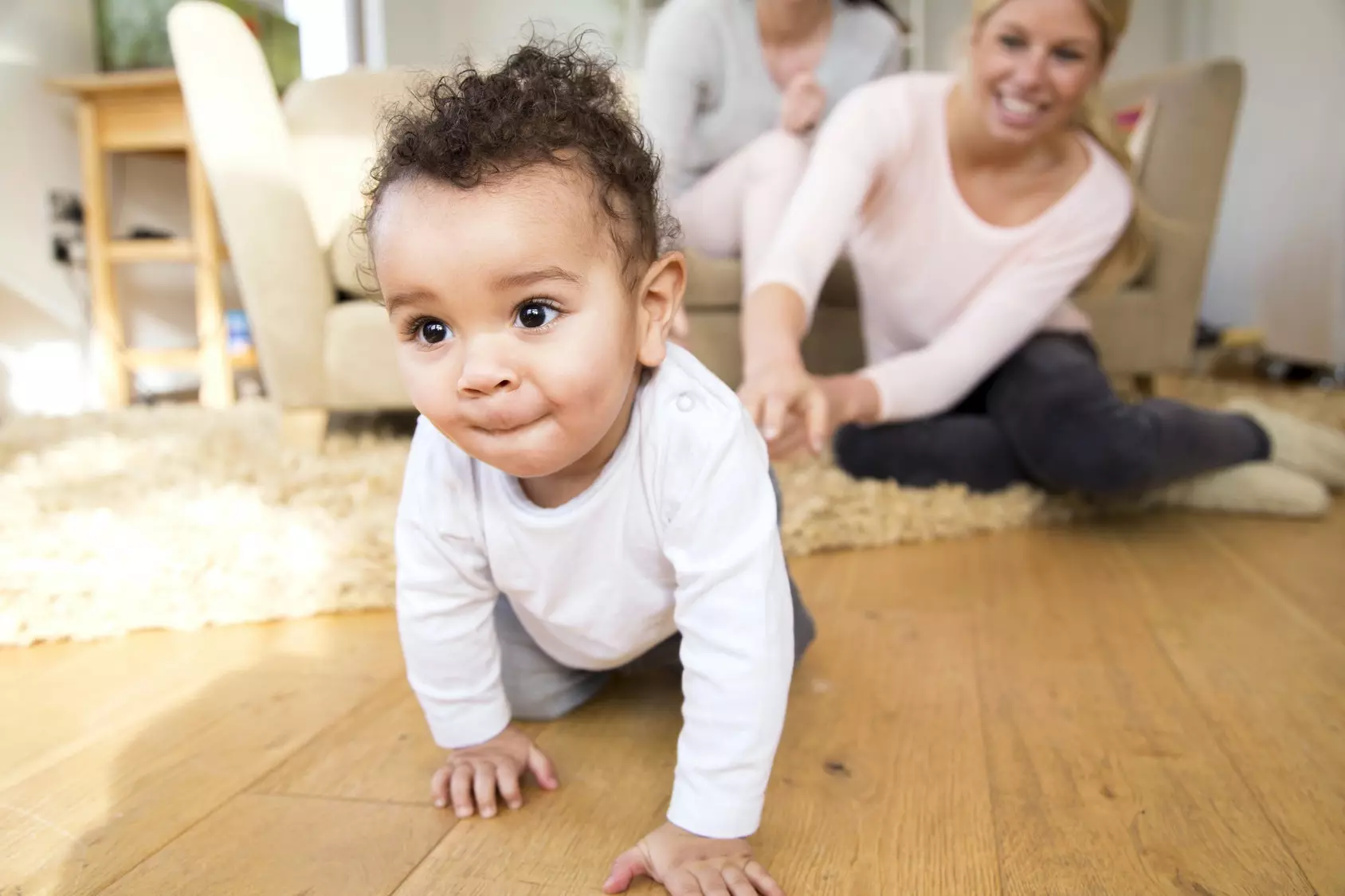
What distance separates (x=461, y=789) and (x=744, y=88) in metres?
1.34

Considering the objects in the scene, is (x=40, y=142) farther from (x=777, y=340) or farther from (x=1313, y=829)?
(x=1313, y=829)

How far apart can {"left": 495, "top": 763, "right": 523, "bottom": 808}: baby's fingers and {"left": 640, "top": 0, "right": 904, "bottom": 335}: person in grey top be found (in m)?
1.06

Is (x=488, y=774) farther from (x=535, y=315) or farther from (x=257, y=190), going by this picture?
(x=257, y=190)

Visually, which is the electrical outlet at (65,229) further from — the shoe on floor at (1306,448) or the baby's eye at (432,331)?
the shoe on floor at (1306,448)

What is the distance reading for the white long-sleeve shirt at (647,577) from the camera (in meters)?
0.57

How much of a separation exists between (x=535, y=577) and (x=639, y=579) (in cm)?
7

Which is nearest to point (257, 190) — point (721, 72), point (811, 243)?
point (721, 72)

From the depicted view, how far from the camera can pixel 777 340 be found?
1104 mm

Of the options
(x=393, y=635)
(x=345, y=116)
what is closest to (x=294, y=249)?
(x=345, y=116)

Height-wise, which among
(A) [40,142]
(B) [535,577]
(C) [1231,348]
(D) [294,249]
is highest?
(A) [40,142]

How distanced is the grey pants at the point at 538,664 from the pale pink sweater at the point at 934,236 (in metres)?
0.63

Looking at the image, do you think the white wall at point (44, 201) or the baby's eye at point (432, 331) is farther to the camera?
the white wall at point (44, 201)

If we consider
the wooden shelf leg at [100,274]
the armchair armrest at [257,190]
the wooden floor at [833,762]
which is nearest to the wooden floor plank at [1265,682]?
the wooden floor at [833,762]

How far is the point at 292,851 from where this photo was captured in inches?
23.0
